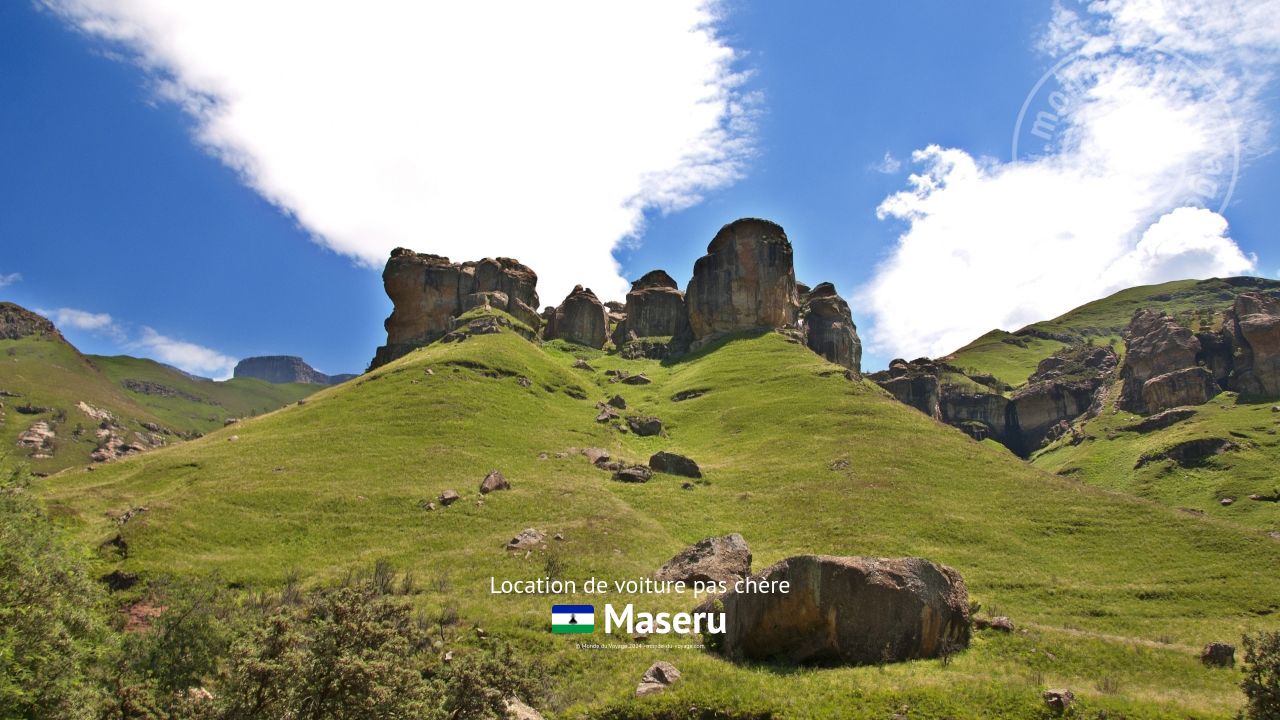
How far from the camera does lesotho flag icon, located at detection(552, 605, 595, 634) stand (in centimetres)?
3253

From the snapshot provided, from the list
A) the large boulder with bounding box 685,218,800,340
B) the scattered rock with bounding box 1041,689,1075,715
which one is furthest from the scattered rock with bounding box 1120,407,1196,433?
the scattered rock with bounding box 1041,689,1075,715

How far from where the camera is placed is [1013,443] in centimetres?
19300

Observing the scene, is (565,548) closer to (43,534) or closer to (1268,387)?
(43,534)

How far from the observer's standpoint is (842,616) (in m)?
27.3

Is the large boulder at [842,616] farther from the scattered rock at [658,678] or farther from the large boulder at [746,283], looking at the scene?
the large boulder at [746,283]

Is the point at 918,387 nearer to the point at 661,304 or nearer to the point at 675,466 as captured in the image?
the point at 661,304

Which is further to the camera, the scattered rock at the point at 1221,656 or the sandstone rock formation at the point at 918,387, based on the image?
the sandstone rock formation at the point at 918,387

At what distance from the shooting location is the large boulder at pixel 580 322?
176 m

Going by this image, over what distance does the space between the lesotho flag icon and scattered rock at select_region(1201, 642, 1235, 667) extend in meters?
29.0

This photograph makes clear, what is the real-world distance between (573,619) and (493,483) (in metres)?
28.2

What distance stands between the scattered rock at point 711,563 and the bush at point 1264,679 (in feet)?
76.1

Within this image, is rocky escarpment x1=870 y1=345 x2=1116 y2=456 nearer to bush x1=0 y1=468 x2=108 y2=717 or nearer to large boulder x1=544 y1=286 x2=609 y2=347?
large boulder x1=544 y1=286 x2=609 y2=347

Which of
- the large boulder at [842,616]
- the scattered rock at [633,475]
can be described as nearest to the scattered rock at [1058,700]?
the large boulder at [842,616]

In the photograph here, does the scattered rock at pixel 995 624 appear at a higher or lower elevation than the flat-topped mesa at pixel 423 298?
lower
